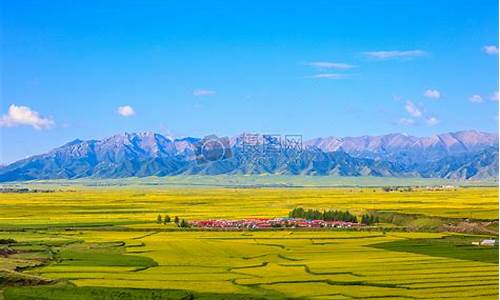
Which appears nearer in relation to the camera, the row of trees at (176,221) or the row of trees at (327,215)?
the row of trees at (176,221)

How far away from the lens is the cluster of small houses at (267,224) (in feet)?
272

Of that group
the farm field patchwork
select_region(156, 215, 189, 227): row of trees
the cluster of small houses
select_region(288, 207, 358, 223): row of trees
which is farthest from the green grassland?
select_region(288, 207, 358, 223): row of trees

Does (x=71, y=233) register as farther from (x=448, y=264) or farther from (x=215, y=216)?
(x=448, y=264)

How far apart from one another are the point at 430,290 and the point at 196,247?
2658 centimetres

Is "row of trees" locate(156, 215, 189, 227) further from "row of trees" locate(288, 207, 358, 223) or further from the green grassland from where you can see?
"row of trees" locate(288, 207, 358, 223)

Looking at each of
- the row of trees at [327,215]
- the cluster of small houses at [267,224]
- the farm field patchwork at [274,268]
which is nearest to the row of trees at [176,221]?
the cluster of small houses at [267,224]

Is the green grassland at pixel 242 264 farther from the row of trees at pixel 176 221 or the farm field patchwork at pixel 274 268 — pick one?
the row of trees at pixel 176 221

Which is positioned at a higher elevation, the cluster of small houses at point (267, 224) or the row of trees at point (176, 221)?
the row of trees at point (176, 221)

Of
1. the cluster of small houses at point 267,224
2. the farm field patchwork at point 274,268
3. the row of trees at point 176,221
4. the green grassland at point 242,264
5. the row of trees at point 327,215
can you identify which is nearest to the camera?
the green grassland at point 242,264

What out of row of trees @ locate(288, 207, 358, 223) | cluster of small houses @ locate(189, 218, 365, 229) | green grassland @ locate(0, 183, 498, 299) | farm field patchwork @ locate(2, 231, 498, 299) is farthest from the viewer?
row of trees @ locate(288, 207, 358, 223)

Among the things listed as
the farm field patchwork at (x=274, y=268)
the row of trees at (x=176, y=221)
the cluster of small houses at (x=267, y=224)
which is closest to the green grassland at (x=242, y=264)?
the farm field patchwork at (x=274, y=268)

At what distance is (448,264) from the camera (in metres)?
48.5

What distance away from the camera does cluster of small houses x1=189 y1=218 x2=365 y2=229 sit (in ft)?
272

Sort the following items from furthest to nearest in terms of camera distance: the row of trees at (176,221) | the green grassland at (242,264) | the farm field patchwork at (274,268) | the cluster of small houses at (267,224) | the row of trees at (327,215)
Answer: the row of trees at (327,215) → the row of trees at (176,221) → the cluster of small houses at (267,224) → the farm field patchwork at (274,268) → the green grassland at (242,264)
